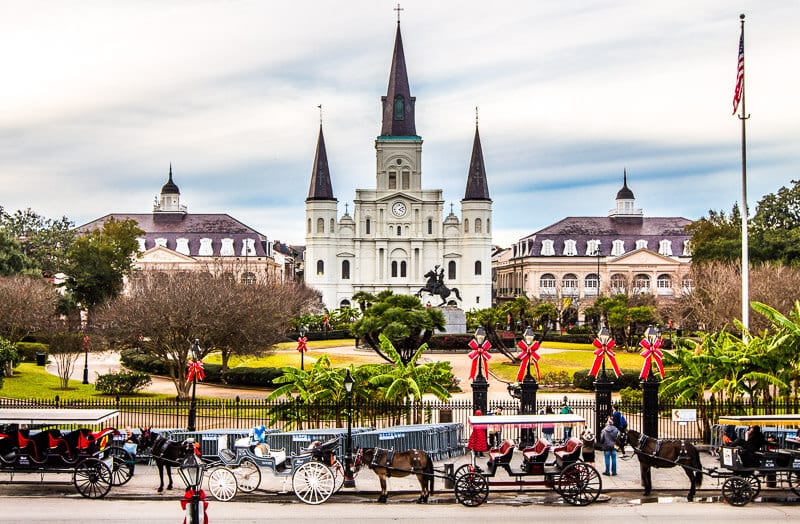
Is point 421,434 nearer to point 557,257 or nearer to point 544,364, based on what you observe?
point 544,364

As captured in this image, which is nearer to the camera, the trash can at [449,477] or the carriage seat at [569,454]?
the carriage seat at [569,454]

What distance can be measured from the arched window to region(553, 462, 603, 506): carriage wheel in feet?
278

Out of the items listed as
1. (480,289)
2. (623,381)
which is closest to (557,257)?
(480,289)

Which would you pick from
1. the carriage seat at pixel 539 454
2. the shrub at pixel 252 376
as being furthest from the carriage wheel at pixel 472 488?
the shrub at pixel 252 376

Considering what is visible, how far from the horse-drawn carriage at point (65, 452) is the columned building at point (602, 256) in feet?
262

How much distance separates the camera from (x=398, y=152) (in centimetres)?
9750

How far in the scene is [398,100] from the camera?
9800cm

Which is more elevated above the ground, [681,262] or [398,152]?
[398,152]

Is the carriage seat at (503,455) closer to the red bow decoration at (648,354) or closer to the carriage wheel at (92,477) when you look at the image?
the red bow decoration at (648,354)

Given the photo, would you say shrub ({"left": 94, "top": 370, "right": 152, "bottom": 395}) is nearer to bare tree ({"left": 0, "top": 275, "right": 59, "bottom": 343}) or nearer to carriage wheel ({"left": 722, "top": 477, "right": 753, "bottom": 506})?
bare tree ({"left": 0, "top": 275, "right": 59, "bottom": 343})

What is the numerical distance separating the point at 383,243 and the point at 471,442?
76.8 m

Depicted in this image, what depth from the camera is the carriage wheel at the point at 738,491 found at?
51.9 ft

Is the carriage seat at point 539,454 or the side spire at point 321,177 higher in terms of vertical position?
the side spire at point 321,177

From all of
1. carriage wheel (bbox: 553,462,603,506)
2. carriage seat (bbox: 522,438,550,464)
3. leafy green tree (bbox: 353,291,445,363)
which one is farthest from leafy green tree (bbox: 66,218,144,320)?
carriage wheel (bbox: 553,462,603,506)
